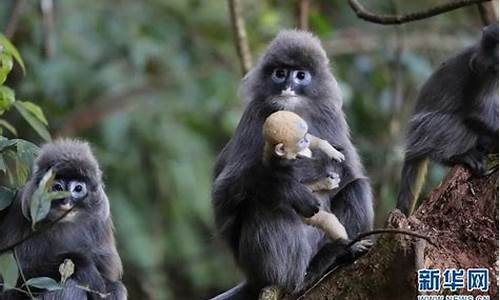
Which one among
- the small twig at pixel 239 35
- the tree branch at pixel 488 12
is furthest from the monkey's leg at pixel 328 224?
the small twig at pixel 239 35

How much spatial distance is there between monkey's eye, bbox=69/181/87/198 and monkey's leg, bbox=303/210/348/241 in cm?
110

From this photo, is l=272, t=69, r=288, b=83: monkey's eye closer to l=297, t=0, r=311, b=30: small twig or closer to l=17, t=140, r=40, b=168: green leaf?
l=17, t=140, r=40, b=168: green leaf

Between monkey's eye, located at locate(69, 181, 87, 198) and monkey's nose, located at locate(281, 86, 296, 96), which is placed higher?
monkey's nose, located at locate(281, 86, 296, 96)

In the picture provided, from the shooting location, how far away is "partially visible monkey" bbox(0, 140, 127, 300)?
18.6 feet

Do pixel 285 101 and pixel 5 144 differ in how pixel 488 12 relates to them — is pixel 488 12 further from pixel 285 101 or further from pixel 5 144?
pixel 5 144

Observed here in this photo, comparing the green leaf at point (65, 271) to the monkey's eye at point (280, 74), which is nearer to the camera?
the green leaf at point (65, 271)

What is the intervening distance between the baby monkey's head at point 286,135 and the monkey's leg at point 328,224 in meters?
0.30

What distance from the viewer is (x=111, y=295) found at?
5781mm

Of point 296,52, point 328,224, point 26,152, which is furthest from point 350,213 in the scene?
point 26,152

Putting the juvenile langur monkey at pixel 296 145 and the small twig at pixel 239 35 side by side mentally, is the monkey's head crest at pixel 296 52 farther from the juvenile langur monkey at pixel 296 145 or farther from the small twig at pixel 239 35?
the small twig at pixel 239 35

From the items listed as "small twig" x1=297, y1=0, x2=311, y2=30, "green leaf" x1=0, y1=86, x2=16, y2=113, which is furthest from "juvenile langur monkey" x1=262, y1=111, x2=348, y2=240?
"small twig" x1=297, y1=0, x2=311, y2=30

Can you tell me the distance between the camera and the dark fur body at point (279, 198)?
5.61 meters

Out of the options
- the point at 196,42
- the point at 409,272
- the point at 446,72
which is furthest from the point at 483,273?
the point at 196,42

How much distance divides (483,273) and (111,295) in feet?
6.26
